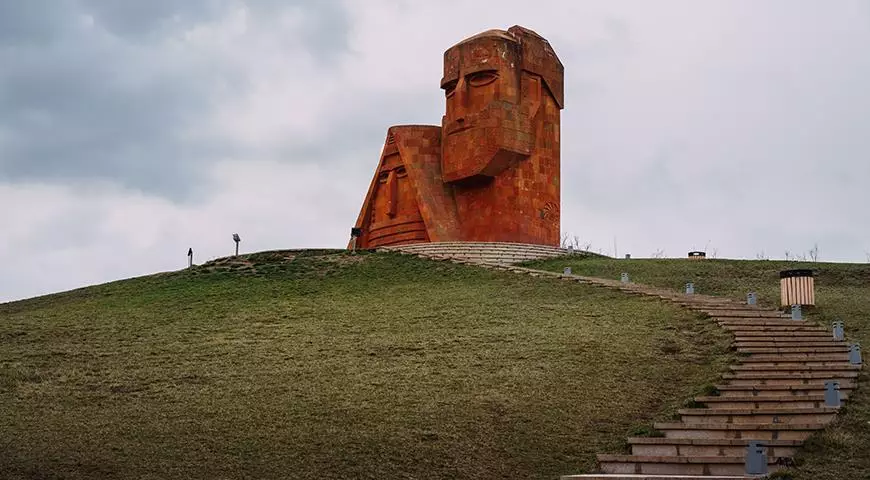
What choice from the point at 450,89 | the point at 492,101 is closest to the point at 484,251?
the point at 492,101

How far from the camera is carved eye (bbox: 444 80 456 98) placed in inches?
1216

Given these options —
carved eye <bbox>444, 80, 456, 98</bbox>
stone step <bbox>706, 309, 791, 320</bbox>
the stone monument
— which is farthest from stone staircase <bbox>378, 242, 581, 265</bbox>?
stone step <bbox>706, 309, 791, 320</bbox>

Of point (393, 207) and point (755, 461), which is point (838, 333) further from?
point (393, 207)

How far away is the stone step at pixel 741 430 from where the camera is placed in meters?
10.7

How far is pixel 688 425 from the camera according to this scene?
37.7 ft

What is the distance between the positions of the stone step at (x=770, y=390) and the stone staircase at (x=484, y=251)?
50.4 feet

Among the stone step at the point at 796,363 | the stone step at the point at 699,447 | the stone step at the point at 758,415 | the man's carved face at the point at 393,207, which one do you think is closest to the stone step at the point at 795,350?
the stone step at the point at 796,363

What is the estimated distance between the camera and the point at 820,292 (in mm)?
22125

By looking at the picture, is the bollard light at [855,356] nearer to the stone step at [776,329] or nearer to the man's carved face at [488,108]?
the stone step at [776,329]

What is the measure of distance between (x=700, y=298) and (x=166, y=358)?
33.9 ft

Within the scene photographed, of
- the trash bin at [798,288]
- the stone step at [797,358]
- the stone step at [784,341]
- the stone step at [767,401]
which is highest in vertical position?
the trash bin at [798,288]

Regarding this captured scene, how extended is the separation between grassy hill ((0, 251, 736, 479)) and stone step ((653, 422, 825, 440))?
0.45 meters

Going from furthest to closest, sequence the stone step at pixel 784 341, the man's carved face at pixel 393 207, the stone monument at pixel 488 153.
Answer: the man's carved face at pixel 393 207
the stone monument at pixel 488 153
the stone step at pixel 784 341

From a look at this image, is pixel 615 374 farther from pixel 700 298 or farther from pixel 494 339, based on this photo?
pixel 700 298
